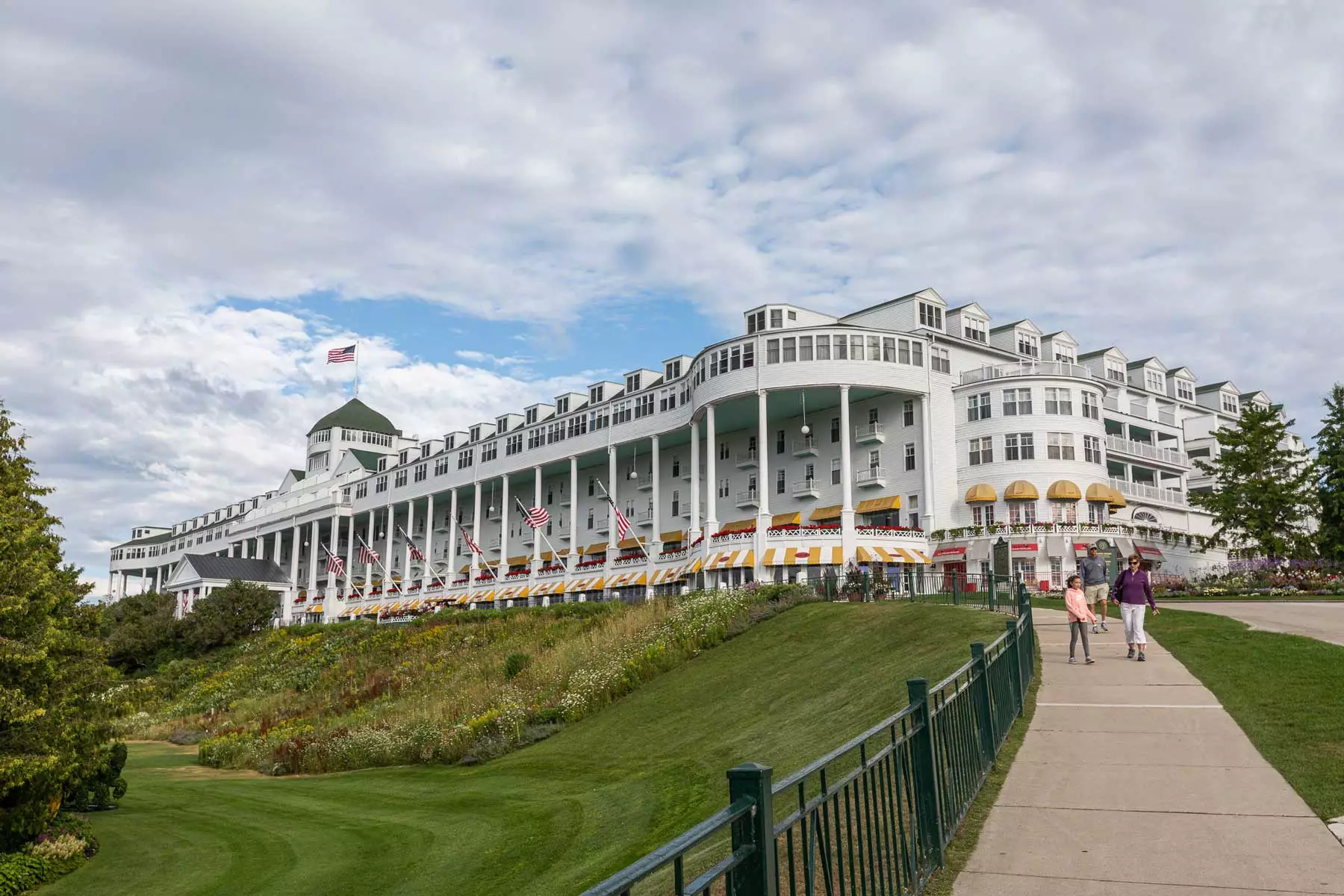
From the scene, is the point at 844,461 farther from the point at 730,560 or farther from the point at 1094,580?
the point at 1094,580

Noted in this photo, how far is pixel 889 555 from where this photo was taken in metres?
51.0

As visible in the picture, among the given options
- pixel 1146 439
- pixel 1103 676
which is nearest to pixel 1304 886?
pixel 1103 676

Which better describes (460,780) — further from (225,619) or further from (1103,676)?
(225,619)

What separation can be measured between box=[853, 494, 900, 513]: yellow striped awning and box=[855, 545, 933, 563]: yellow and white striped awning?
14.0 ft

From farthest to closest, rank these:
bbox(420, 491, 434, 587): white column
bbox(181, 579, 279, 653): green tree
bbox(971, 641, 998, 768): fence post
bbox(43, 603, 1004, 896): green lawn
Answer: bbox(420, 491, 434, 587): white column, bbox(181, 579, 279, 653): green tree, bbox(43, 603, 1004, 896): green lawn, bbox(971, 641, 998, 768): fence post

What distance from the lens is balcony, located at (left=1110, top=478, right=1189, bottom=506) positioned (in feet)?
193

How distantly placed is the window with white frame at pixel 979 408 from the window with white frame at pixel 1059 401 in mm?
2913

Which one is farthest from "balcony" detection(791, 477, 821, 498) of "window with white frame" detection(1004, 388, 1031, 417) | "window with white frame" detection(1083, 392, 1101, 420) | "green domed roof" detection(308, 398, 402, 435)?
"green domed roof" detection(308, 398, 402, 435)

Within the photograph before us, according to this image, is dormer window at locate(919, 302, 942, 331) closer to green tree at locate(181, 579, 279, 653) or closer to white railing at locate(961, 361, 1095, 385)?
white railing at locate(961, 361, 1095, 385)

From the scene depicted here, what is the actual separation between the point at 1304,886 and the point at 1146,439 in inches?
2700

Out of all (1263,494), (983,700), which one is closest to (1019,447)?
(1263,494)

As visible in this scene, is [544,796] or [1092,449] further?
[1092,449]

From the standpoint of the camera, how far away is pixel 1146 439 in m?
70.0

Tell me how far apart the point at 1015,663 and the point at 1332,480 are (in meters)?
43.6
